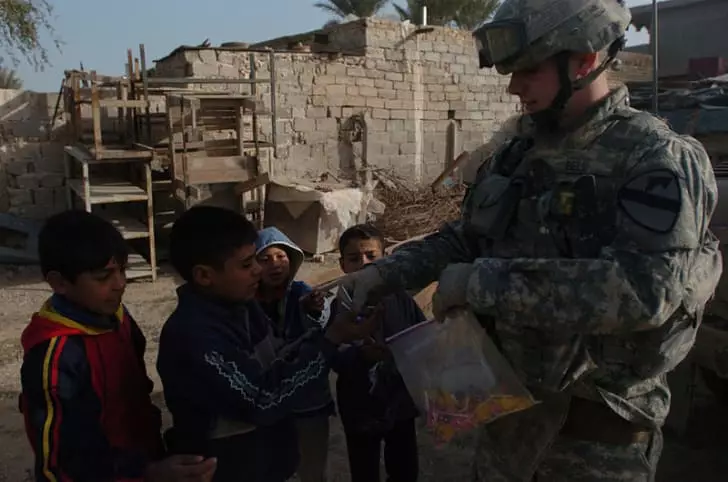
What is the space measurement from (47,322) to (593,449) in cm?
137

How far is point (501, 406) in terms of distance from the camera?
1517 mm

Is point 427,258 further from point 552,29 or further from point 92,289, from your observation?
point 92,289

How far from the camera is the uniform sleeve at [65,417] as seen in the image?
1.52 m

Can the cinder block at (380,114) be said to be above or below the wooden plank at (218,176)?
above

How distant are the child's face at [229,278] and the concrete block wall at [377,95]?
8.28 m

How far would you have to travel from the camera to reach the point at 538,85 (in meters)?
1.55

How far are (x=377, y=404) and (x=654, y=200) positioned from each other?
4.76 ft

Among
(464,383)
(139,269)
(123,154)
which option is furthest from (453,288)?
(139,269)

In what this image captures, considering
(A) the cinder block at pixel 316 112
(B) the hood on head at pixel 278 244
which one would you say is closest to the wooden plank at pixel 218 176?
(A) the cinder block at pixel 316 112

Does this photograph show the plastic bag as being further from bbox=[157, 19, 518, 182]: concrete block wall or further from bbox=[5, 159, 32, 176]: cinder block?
bbox=[5, 159, 32, 176]: cinder block

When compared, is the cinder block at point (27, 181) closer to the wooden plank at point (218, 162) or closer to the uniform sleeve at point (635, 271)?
the wooden plank at point (218, 162)

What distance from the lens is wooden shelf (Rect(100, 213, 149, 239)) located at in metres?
7.83

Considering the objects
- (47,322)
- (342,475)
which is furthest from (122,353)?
(342,475)

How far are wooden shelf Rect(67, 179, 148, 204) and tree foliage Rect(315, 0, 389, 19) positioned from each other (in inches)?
471
